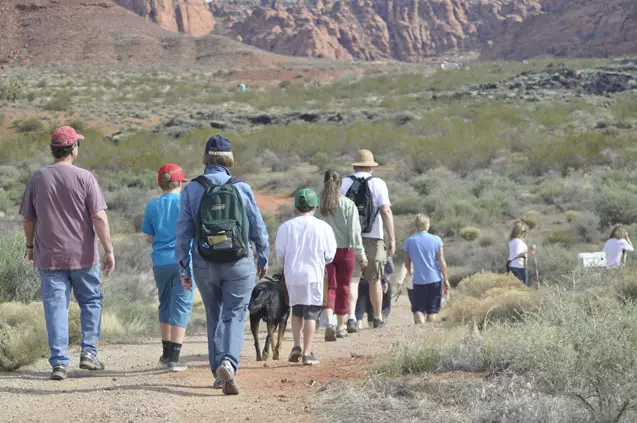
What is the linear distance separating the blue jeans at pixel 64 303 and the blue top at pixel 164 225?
49 centimetres

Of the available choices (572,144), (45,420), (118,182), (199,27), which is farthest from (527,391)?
(199,27)

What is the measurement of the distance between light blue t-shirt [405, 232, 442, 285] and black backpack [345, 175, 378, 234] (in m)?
1.19

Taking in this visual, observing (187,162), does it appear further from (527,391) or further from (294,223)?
(527,391)

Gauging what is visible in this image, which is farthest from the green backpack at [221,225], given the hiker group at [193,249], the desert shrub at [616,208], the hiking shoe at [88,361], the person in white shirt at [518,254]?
the desert shrub at [616,208]

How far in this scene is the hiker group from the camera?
18.5 feet

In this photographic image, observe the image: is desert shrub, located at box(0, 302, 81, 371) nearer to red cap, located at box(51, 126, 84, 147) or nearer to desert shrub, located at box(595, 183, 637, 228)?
red cap, located at box(51, 126, 84, 147)

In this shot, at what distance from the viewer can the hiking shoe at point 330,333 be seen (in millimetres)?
7930

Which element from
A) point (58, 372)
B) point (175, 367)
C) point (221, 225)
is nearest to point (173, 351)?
point (175, 367)

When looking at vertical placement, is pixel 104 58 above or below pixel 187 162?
above

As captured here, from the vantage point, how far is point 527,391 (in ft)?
16.0

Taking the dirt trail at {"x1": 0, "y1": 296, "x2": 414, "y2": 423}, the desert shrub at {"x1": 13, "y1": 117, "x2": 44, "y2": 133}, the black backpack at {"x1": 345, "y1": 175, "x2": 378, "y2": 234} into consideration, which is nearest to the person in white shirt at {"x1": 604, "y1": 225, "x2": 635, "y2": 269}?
the black backpack at {"x1": 345, "y1": 175, "x2": 378, "y2": 234}

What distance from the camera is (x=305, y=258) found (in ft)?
21.9

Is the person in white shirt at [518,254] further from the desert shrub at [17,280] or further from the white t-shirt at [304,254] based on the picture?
the desert shrub at [17,280]

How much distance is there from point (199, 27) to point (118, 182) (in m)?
122
